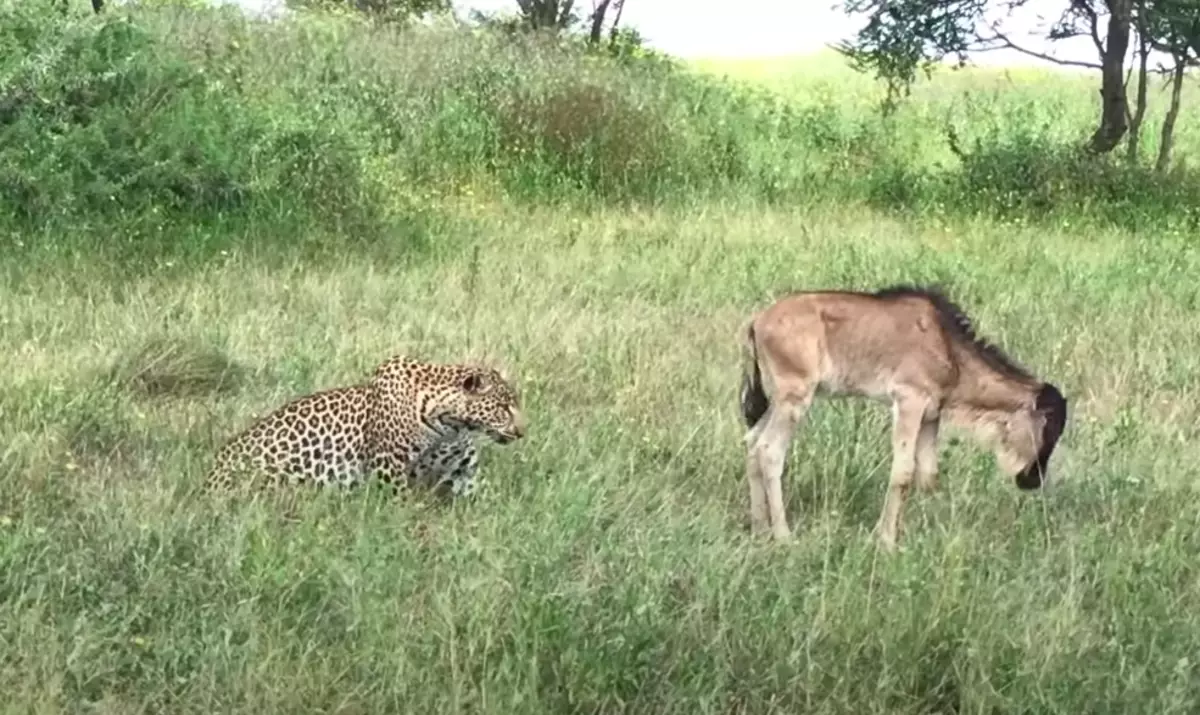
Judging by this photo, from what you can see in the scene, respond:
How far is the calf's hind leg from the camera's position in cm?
669

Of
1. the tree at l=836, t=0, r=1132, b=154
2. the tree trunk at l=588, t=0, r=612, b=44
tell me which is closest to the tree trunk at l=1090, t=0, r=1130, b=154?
the tree at l=836, t=0, r=1132, b=154

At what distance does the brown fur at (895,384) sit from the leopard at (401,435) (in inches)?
41.3

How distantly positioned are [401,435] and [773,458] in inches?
60.9

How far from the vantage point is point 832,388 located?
22.5ft

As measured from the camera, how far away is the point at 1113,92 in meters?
18.3

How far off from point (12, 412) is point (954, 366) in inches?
165

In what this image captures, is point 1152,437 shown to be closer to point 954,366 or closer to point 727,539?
point 954,366

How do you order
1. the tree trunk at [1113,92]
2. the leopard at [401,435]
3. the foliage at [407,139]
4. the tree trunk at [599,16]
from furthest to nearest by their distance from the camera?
the tree trunk at [599,16] < the tree trunk at [1113,92] < the foliage at [407,139] < the leopard at [401,435]

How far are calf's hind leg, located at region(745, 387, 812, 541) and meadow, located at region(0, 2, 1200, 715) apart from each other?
0.14 meters

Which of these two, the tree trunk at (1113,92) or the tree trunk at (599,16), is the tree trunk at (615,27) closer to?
the tree trunk at (599,16)

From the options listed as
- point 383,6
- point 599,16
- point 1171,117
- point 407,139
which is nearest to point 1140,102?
point 1171,117

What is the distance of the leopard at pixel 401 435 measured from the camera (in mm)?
6691

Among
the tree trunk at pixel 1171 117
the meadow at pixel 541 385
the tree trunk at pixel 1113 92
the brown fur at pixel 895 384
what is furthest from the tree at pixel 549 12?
the brown fur at pixel 895 384

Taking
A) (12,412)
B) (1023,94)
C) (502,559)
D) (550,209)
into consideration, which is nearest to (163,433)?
(12,412)
